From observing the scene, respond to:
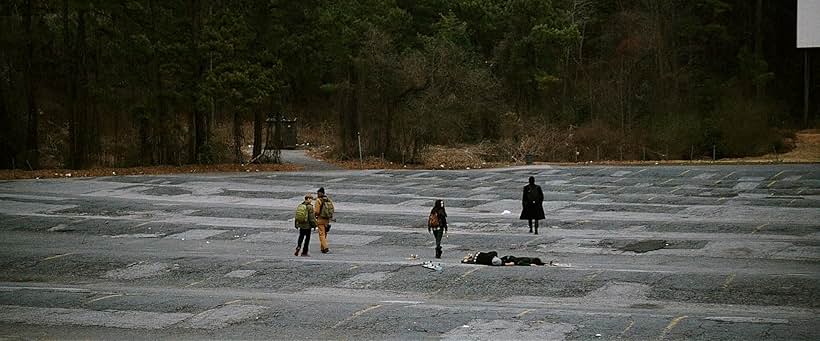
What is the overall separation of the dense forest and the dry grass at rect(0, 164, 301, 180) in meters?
1.30

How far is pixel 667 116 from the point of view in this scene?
58781mm

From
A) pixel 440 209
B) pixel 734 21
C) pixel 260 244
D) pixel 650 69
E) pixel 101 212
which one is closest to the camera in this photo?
pixel 440 209

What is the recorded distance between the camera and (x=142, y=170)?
156ft

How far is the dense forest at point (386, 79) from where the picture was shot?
158 ft

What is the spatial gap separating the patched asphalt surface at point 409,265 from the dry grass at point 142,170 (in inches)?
194

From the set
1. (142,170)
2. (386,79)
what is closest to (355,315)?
(142,170)

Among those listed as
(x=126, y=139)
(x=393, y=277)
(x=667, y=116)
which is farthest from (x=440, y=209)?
(x=667, y=116)

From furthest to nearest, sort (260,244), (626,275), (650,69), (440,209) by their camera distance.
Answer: (650,69) → (260,244) → (440,209) → (626,275)

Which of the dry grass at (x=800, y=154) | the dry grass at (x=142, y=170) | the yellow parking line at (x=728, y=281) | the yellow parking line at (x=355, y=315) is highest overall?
the dry grass at (x=800, y=154)

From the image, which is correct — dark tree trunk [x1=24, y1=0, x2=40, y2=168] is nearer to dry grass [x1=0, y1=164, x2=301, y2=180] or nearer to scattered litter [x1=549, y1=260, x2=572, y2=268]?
dry grass [x1=0, y1=164, x2=301, y2=180]

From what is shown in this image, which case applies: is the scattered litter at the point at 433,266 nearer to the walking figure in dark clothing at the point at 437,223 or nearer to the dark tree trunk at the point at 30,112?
the walking figure in dark clothing at the point at 437,223

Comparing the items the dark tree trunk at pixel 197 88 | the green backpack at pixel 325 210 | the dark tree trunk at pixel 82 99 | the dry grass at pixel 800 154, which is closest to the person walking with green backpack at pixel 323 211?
the green backpack at pixel 325 210

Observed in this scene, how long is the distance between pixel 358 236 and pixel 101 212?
33.5 feet

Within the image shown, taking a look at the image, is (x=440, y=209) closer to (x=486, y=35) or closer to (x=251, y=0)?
(x=251, y=0)
